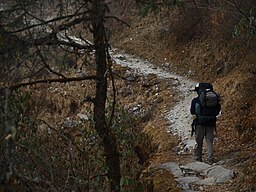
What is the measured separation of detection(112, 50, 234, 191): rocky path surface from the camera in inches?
352

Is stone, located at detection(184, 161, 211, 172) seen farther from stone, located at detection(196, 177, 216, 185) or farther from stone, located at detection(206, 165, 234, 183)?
stone, located at detection(196, 177, 216, 185)

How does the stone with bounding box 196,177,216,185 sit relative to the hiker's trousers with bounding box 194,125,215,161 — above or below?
below

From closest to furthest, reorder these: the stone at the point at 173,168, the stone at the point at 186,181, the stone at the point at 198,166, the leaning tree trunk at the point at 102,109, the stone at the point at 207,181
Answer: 1. the leaning tree trunk at the point at 102,109
2. the stone at the point at 186,181
3. the stone at the point at 207,181
4. the stone at the point at 173,168
5. the stone at the point at 198,166

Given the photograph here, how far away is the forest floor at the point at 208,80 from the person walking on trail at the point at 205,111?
649 mm

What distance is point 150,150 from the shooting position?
540 inches

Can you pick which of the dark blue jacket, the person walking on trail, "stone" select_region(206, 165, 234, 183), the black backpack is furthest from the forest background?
the black backpack

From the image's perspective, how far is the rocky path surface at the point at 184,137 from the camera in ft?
29.4

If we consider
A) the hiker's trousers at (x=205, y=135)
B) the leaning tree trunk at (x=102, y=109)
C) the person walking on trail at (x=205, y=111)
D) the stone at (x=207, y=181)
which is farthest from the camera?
the hiker's trousers at (x=205, y=135)

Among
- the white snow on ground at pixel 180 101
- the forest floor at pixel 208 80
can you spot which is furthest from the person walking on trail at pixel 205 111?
the white snow on ground at pixel 180 101

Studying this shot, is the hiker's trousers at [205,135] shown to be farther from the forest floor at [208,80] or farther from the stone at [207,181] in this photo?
the stone at [207,181]

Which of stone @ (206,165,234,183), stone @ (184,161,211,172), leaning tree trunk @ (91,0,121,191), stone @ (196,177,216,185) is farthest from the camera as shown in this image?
stone @ (184,161,211,172)

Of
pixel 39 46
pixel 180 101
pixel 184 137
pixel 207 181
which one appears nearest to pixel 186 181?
pixel 207 181

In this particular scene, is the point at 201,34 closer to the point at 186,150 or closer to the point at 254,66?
the point at 254,66

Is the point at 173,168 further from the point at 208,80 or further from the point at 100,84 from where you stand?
the point at 208,80
